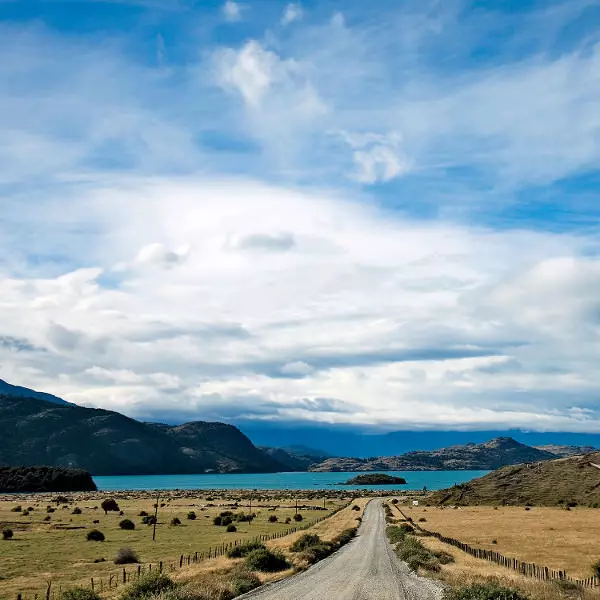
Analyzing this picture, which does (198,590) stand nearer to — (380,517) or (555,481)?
(380,517)

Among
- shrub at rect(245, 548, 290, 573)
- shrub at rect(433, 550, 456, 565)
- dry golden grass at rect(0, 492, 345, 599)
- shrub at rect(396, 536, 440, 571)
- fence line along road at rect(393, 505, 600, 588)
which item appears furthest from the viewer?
shrub at rect(433, 550, 456, 565)

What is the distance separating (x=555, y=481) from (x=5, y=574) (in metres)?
136

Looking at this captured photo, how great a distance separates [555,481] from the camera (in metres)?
149

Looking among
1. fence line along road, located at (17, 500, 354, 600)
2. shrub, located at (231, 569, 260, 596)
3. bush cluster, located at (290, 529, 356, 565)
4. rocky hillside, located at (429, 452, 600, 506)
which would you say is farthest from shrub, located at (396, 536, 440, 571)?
rocky hillside, located at (429, 452, 600, 506)

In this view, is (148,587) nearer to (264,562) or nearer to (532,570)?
(264,562)

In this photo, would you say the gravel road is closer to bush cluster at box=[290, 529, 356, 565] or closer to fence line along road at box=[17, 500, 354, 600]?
bush cluster at box=[290, 529, 356, 565]

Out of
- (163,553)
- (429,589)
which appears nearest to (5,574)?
(163,553)

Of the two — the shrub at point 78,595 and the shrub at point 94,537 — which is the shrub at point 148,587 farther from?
the shrub at point 94,537

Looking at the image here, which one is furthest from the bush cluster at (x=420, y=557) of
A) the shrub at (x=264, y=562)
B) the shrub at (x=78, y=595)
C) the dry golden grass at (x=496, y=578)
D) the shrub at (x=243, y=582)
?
the shrub at (x=78, y=595)

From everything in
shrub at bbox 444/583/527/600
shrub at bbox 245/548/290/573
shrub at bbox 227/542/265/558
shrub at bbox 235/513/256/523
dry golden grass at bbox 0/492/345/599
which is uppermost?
shrub at bbox 444/583/527/600

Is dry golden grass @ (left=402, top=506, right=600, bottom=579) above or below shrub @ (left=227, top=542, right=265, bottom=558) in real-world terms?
below

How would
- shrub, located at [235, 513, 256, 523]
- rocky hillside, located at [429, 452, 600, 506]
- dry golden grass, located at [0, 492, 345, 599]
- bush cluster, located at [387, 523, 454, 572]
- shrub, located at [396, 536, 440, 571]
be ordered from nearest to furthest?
1. shrub, located at [396, 536, 440, 571]
2. bush cluster, located at [387, 523, 454, 572]
3. dry golden grass, located at [0, 492, 345, 599]
4. shrub, located at [235, 513, 256, 523]
5. rocky hillside, located at [429, 452, 600, 506]

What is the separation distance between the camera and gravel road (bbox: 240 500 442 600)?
119ft

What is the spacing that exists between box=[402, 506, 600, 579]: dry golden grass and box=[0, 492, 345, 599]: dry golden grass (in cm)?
2785
